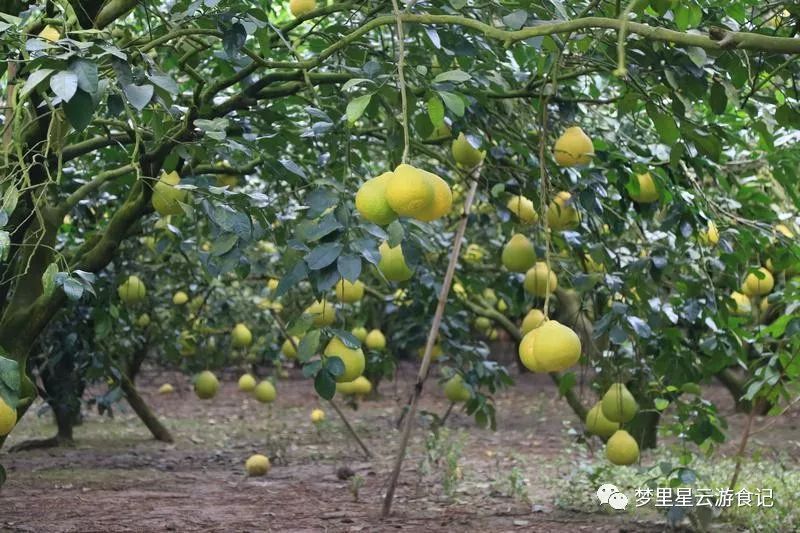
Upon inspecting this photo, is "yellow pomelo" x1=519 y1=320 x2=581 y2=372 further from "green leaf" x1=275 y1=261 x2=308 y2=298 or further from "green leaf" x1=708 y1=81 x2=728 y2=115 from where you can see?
"green leaf" x1=708 y1=81 x2=728 y2=115

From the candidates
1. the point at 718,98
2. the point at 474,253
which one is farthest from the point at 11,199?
the point at 474,253

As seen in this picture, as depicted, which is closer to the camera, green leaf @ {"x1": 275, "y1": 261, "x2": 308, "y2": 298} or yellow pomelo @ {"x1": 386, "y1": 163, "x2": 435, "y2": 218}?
yellow pomelo @ {"x1": 386, "y1": 163, "x2": 435, "y2": 218}

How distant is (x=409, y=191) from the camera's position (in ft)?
6.17

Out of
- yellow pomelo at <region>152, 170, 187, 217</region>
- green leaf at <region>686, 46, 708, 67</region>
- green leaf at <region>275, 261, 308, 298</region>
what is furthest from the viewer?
yellow pomelo at <region>152, 170, 187, 217</region>

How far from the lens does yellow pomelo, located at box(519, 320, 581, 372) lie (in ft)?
7.57

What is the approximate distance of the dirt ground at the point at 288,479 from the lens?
455 centimetres

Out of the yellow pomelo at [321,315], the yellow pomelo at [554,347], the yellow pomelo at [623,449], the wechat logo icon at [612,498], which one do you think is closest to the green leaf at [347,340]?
the yellow pomelo at [321,315]

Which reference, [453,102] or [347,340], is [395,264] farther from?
[453,102]

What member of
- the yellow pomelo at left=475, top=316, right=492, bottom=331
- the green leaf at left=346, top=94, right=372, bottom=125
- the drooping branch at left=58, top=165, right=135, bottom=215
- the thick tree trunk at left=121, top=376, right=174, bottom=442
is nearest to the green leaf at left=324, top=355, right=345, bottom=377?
the green leaf at left=346, top=94, right=372, bottom=125

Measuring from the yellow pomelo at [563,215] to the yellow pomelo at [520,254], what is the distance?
5.0 inches

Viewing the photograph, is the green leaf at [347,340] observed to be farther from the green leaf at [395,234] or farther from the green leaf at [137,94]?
the green leaf at [137,94]

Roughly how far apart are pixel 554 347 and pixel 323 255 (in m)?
0.58

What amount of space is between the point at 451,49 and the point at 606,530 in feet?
7.55

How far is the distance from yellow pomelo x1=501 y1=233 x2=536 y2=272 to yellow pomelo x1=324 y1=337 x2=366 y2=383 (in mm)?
1199
